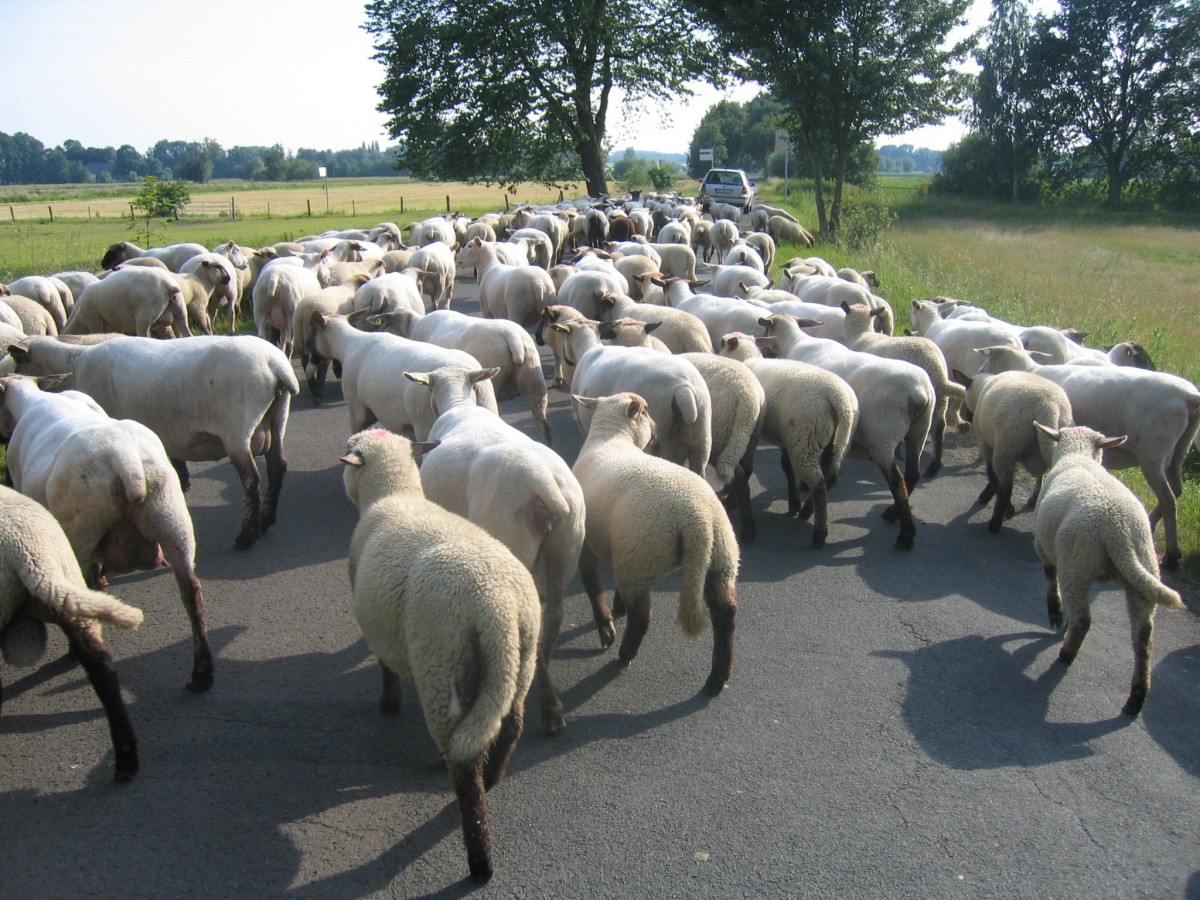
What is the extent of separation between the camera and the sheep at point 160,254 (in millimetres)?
14000

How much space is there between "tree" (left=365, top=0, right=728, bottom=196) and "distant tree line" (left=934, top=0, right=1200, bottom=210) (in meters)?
22.8

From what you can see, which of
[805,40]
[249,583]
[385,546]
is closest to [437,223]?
[805,40]

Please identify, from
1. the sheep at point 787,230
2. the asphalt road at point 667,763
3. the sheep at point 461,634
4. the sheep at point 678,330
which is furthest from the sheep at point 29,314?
the sheep at point 787,230

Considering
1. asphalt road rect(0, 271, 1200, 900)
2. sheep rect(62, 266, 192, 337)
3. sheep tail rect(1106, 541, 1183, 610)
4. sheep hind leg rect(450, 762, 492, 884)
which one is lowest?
asphalt road rect(0, 271, 1200, 900)

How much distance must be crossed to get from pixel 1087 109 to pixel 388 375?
175 feet

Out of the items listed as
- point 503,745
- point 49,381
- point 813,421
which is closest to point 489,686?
point 503,745

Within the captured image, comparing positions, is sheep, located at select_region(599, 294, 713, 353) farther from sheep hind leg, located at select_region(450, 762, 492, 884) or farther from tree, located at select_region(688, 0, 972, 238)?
tree, located at select_region(688, 0, 972, 238)

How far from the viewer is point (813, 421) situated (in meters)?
6.62

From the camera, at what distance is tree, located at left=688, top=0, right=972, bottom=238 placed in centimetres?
2555

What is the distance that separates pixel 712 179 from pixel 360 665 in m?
32.9

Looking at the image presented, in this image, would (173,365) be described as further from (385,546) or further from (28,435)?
(385,546)

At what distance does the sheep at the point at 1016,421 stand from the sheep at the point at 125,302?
29.8 ft

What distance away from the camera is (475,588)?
11.0ft

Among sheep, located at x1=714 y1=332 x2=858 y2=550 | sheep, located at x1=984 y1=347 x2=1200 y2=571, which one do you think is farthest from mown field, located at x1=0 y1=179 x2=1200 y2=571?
sheep, located at x1=714 y1=332 x2=858 y2=550
